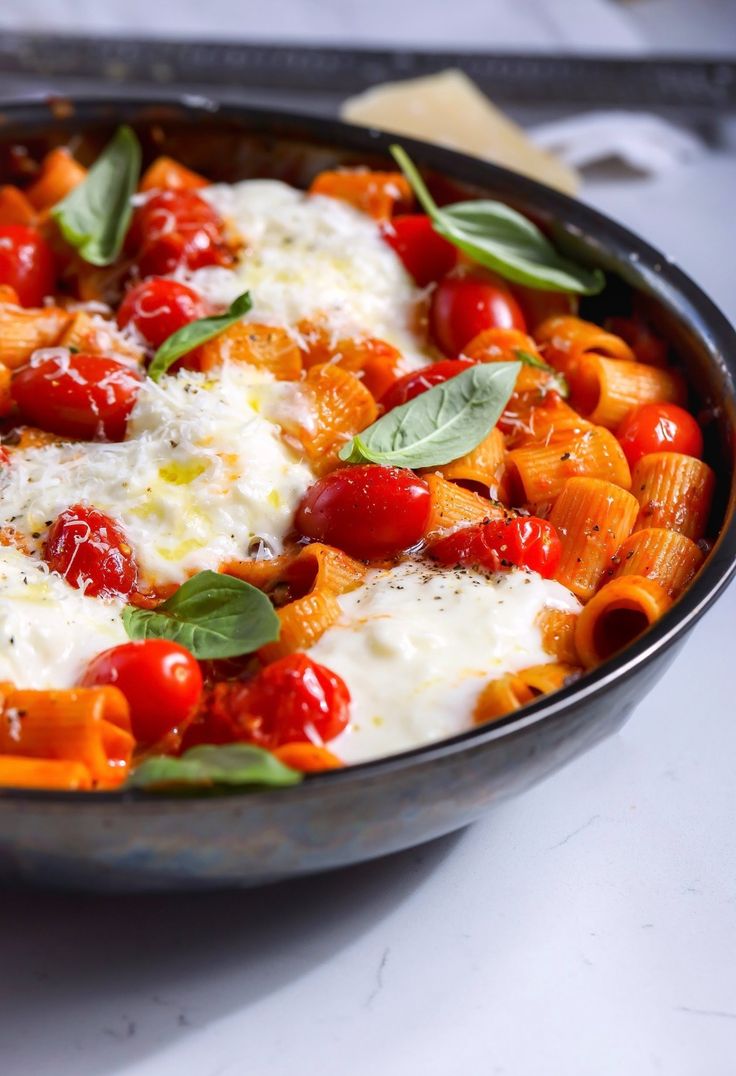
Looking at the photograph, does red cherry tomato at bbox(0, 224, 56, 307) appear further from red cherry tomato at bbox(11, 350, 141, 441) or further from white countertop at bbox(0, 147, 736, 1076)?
white countertop at bbox(0, 147, 736, 1076)

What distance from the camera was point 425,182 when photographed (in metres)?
3.84

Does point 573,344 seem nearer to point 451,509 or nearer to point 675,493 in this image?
point 675,493

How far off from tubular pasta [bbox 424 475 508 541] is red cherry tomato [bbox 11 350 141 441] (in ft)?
2.38

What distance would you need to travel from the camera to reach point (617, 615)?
102 inches

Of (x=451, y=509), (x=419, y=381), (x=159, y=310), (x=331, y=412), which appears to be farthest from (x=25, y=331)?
(x=451, y=509)

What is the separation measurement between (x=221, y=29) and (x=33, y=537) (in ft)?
12.6

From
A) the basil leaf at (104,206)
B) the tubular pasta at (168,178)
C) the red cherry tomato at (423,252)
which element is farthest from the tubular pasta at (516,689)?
the tubular pasta at (168,178)

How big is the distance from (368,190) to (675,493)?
1.36 metres

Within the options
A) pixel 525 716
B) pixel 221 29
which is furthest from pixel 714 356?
pixel 221 29

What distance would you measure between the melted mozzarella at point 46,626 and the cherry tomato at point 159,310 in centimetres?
83

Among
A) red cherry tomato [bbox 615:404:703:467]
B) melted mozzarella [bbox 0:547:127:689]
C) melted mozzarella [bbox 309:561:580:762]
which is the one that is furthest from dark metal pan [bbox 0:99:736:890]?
melted mozzarella [bbox 0:547:127:689]

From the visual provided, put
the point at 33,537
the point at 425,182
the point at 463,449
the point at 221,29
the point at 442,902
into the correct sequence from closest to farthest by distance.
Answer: the point at 442,902, the point at 33,537, the point at 463,449, the point at 425,182, the point at 221,29

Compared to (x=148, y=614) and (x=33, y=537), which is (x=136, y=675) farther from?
(x=33, y=537)

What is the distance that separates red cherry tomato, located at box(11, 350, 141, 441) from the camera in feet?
9.79
